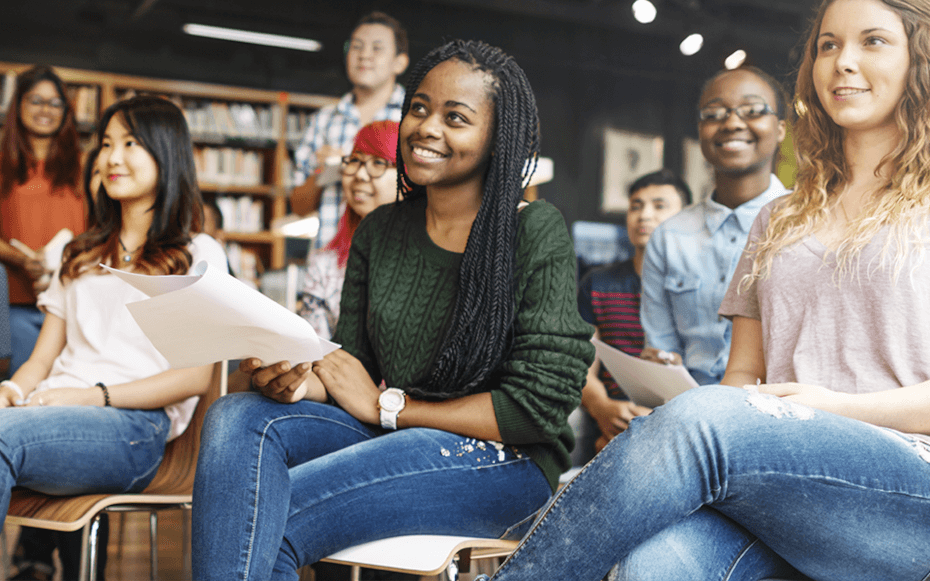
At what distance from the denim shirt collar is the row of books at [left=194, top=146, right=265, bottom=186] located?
183 inches

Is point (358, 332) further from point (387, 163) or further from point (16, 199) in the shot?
point (16, 199)

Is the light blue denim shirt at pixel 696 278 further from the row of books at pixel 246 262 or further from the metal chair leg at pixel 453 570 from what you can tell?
the row of books at pixel 246 262

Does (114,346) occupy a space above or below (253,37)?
below

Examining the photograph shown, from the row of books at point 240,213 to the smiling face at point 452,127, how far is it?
486cm

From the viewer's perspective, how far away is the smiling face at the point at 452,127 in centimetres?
140

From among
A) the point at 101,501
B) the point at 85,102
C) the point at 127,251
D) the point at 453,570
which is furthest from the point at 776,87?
the point at 85,102

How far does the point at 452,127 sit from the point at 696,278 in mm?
821

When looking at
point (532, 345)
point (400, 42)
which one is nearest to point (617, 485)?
point (532, 345)

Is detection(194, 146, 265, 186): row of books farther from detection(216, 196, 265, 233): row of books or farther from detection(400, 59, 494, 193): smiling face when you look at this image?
detection(400, 59, 494, 193): smiling face

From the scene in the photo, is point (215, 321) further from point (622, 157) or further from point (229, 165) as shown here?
point (622, 157)

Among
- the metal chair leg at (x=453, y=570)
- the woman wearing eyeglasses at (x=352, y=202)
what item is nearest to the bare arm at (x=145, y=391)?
the woman wearing eyeglasses at (x=352, y=202)

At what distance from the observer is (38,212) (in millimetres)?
2912

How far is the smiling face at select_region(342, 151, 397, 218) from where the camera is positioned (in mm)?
2240

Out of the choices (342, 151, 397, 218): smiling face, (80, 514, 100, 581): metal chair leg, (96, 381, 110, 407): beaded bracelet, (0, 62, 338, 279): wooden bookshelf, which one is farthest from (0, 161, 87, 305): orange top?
(0, 62, 338, 279): wooden bookshelf
